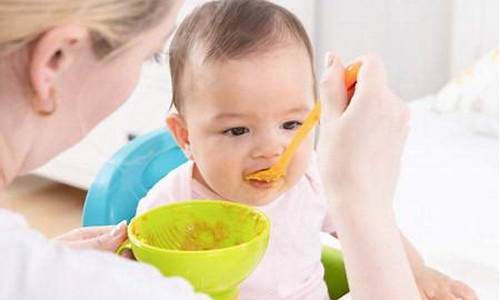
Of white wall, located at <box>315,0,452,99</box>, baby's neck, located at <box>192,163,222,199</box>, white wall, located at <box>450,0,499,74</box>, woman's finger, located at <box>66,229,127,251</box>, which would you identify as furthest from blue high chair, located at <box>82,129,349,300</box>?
white wall, located at <box>450,0,499,74</box>

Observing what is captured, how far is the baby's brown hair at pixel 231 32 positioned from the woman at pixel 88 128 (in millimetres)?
172

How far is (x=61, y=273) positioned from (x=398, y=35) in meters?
1.56

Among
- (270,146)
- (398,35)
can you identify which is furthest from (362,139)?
(398,35)

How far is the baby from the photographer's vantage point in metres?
0.86

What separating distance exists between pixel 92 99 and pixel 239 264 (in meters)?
0.19

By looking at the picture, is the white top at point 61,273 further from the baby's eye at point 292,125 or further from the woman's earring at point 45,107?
the baby's eye at point 292,125

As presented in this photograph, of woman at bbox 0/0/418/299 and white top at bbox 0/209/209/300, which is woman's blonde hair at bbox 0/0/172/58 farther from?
white top at bbox 0/209/209/300

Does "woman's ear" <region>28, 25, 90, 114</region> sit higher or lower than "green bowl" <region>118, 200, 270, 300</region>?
higher

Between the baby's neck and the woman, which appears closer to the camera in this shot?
the woman

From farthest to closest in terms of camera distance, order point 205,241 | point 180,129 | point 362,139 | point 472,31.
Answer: point 472,31
point 180,129
point 205,241
point 362,139

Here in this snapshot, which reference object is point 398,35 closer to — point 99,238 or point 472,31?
point 472,31

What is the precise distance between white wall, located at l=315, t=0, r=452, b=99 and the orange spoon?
109cm

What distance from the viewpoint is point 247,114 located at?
863 millimetres

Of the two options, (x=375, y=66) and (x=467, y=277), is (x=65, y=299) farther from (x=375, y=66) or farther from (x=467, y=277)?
(x=467, y=277)
